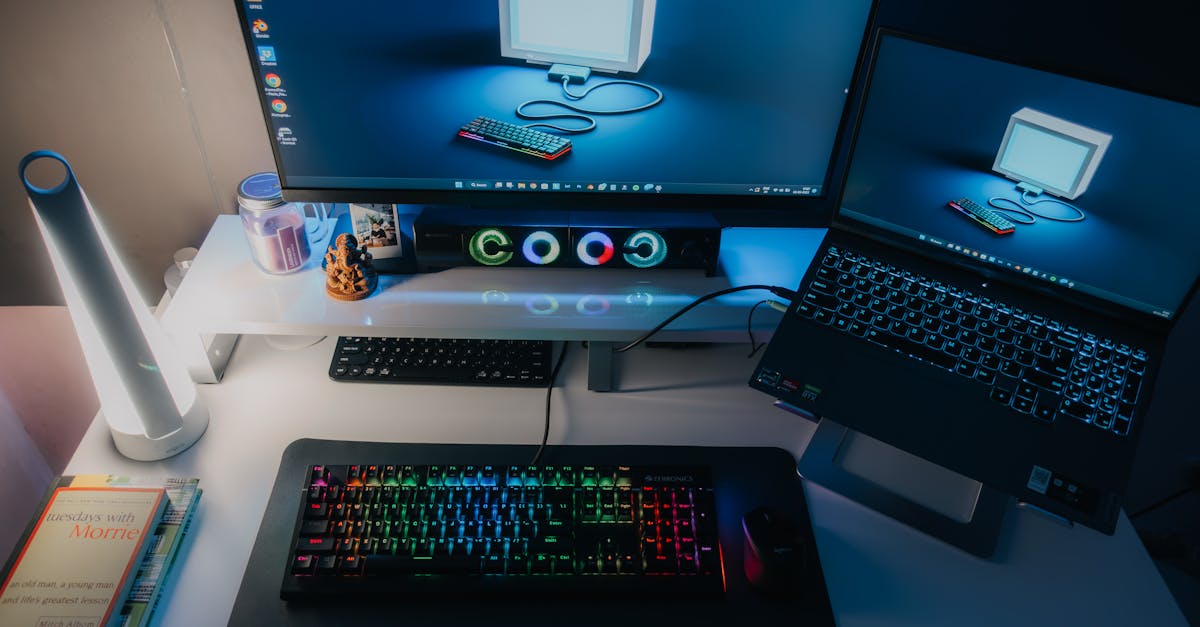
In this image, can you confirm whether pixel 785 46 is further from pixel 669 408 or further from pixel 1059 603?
pixel 1059 603

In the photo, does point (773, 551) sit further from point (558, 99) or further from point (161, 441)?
point (161, 441)

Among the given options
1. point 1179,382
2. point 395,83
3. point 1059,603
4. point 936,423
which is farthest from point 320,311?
point 1179,382

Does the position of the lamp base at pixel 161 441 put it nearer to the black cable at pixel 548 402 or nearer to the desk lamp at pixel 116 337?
the desk lamp at pixel 116 337

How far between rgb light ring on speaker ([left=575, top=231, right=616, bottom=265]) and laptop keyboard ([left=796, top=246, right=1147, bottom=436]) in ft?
0.87

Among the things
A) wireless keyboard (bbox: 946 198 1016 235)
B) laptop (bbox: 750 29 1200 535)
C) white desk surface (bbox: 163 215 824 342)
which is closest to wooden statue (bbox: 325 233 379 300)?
white desk surface (bbox: 163 215 824 342)

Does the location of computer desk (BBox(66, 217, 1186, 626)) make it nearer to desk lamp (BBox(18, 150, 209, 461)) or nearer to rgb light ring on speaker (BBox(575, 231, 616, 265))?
desk lamp (BBox(18, 150, 209, 461))

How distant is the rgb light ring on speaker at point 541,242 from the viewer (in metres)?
1.01

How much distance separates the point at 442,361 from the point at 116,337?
398 mm

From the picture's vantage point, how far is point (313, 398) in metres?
1.04

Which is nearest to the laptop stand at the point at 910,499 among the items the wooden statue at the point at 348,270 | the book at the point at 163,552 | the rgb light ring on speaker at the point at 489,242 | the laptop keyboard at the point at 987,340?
the laptop keyboard at the point at 987,340

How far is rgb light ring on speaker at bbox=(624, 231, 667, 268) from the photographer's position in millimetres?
1014

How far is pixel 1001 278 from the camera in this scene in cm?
95

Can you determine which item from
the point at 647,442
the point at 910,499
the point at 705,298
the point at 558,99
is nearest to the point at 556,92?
the point at 558,99

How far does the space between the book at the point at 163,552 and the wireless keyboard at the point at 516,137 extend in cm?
55
